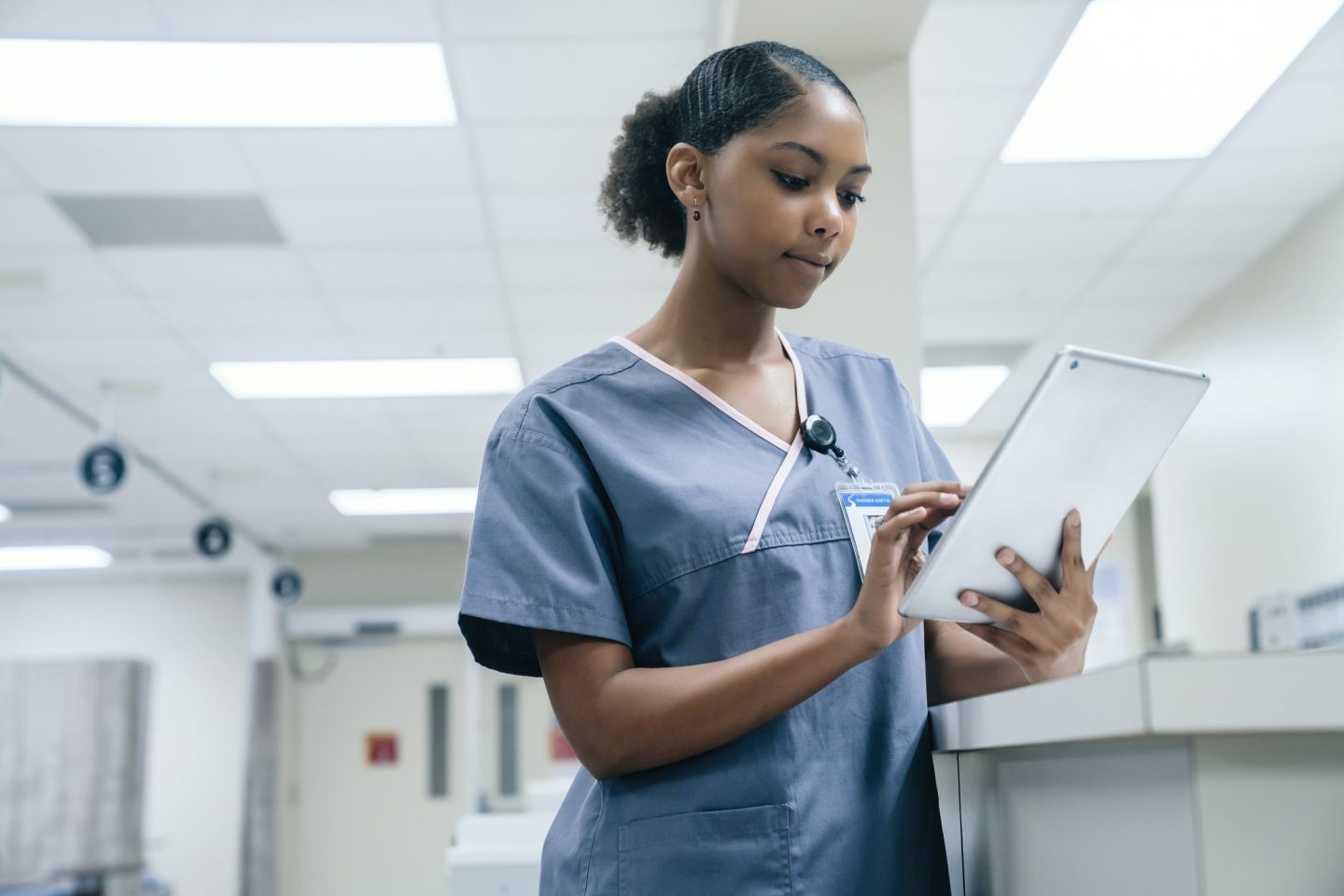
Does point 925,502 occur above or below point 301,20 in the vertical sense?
below

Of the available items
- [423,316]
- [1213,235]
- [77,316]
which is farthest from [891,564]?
[77,316]

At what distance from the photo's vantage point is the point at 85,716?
1012 cm

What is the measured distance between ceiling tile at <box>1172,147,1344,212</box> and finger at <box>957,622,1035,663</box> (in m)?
4.19

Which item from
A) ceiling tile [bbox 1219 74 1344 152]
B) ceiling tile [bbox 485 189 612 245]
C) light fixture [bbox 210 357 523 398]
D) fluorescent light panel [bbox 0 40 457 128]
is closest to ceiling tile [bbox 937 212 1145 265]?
ceiling tile [bbox 1219 74 1344 152]

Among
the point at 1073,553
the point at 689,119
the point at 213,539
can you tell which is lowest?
the point at 1073,553

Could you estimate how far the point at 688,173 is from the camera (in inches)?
50.9

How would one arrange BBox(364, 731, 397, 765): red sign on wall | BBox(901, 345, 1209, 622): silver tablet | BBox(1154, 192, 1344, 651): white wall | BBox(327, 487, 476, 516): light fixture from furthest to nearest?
BBox(364, 731, 397, 765): red sign on wall → BBox(327, 487, 476, 516): light fixture → BBox(1154, 192, 1344, 651): white wall → BBox(901, 345, 1209, 622): silver tablet

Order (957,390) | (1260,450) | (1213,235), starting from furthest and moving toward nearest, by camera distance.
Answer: (957,390), (1260,450), (1213,235)

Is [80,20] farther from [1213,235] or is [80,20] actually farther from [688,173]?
[1213,235]

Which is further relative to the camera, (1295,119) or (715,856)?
(1295,119)

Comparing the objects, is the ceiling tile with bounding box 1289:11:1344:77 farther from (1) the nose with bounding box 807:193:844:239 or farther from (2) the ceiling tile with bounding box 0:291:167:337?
(2) the ceiling tile with bounding box 0:291:167:337

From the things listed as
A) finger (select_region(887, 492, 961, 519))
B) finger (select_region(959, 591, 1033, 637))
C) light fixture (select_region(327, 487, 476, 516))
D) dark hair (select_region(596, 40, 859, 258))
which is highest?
light fixture (select_region(327, 487, 476, 516))

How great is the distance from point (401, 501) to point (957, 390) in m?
4.45

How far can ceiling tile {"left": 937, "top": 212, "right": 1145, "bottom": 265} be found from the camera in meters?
5.22
